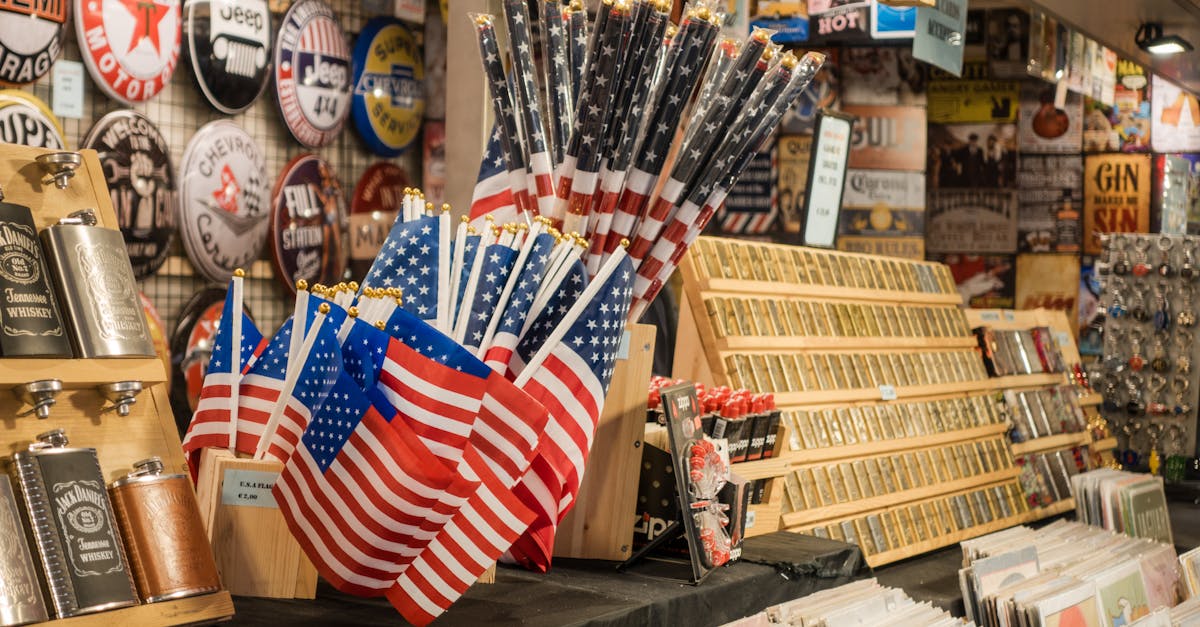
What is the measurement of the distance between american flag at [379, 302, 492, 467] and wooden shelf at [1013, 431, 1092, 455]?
3556 millimetres

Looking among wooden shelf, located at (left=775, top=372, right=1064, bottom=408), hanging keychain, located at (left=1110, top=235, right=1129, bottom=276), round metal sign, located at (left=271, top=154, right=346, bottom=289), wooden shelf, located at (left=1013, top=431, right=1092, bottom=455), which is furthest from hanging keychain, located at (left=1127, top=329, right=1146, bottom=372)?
round metal sign, located at (left=271, top=154, right=346, bottom=289)

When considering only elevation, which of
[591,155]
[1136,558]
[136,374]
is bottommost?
[1136,558]

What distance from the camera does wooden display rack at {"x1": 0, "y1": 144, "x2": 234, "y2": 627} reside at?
172 cm

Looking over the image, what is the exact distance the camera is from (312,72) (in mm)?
5715

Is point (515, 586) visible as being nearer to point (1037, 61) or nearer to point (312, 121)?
point (312, 121)

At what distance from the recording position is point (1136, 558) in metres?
3.67

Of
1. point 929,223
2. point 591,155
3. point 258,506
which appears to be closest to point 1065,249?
point 929,223

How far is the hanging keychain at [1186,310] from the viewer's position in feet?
22.8

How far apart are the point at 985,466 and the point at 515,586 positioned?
9.24 feet

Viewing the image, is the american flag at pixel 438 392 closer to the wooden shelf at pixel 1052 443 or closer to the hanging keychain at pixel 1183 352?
the wooden shelf at pixel 1052 443

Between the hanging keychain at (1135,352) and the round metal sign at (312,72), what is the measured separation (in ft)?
14.7

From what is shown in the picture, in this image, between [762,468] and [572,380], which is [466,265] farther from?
[762,468]

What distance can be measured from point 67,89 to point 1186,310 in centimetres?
571

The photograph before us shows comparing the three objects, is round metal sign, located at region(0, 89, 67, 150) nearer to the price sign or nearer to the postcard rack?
the postcard rack
